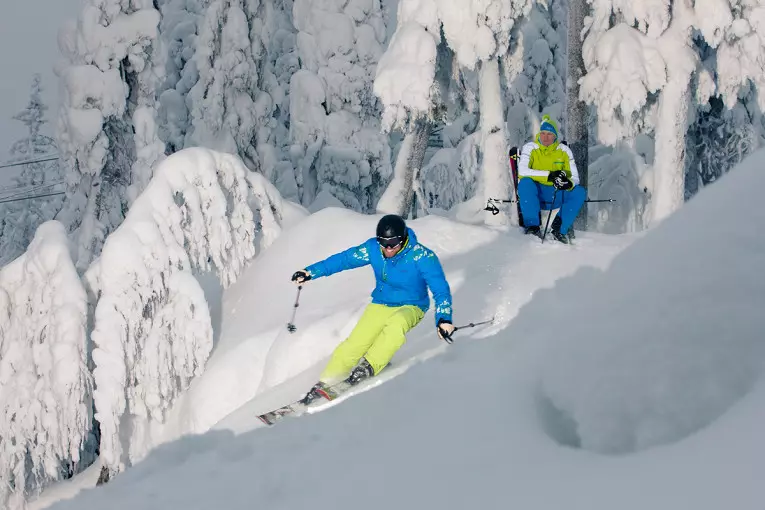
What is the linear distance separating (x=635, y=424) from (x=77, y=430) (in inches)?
366

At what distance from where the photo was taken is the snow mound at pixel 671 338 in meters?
3.39

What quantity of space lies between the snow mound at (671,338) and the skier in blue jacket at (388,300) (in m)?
2.81

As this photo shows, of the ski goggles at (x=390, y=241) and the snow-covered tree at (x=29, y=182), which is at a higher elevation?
the ski goggles at (x=390, y=241)

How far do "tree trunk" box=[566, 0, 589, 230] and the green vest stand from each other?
131 inches

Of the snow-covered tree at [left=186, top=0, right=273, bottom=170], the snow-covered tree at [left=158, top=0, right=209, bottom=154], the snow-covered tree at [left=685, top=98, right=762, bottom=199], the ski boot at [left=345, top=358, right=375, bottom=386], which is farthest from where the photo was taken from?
the snow-covered tree at [left=158, top=0, right=209, bottom=154]

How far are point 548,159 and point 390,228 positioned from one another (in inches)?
181

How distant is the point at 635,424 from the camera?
3471 mm

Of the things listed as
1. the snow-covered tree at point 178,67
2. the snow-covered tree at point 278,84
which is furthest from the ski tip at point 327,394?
the snow-covered tree at point 178,67

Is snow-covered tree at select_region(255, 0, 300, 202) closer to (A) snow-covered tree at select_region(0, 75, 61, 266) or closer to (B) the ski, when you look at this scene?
(A) snow-covered tree at select_region(0, 75, 61, 266)

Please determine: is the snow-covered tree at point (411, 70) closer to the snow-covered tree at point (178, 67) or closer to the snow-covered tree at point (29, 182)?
the snow-covered tree at point (178, 67)

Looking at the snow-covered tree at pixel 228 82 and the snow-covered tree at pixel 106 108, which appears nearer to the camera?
the snow-covered tree at pixel 106 108

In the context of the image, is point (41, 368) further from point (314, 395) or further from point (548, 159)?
point (548, 159)

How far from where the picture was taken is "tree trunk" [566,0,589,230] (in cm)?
1423

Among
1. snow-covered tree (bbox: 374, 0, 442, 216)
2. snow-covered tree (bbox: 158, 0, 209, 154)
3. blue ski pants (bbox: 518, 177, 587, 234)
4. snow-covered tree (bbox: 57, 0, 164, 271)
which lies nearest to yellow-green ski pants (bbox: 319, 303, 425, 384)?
blue ski pants (bbox: 518, 177, 587, 234)
